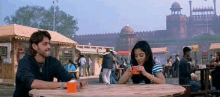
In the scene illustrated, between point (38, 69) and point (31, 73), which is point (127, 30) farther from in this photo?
point (31, 73)

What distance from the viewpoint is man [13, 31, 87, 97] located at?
7.36ft

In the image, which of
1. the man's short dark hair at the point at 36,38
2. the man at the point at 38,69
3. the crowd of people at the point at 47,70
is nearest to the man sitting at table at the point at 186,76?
the crowd of people at the point at 47,70

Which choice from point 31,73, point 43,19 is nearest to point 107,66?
point 31,73

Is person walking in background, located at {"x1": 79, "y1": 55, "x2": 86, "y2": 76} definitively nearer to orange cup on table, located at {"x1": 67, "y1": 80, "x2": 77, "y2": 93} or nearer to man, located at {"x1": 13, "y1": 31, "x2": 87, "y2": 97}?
man, located at {"x1": 13, "y1": 31, "x2": 87, "y2": 97}

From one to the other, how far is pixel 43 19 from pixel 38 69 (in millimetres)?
49012

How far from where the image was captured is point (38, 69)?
2.45 m

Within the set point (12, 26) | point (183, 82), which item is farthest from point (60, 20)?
point (183, 82)

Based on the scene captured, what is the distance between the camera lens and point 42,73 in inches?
97.2

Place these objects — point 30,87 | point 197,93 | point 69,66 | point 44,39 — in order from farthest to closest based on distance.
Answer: point 69,66 < point 197,93 < point 44,39 < point 30,87

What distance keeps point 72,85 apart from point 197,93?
3.43 meters

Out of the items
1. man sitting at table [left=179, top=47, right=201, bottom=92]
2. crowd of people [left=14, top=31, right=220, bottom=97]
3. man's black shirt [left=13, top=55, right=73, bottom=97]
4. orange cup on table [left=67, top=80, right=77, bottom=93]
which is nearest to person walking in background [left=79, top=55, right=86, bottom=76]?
man sitting at table [left=179, top=47, right=201, bottom=92]

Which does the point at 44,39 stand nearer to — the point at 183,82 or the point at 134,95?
the point at 134,95

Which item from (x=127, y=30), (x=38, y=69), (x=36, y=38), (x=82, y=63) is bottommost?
(x=82, y=63)

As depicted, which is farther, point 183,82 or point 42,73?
point 183,82
